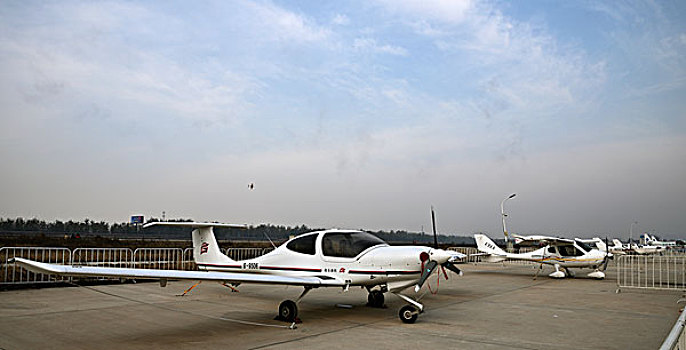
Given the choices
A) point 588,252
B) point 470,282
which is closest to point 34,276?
point 470,282

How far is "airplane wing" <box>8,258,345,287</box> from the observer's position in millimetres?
5527

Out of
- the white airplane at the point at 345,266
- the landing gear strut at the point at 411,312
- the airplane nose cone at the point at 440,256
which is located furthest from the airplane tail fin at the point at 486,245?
the landing gear strut at the point at 411,312

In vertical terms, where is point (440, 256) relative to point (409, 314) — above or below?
above

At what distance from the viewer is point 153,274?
6.61 metres

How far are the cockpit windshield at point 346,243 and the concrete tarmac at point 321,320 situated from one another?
126cm

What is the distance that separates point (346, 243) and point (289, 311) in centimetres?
174

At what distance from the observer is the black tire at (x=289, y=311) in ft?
27.1

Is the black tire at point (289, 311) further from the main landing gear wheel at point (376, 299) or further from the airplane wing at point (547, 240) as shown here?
the airplane wing at point (547, 240)

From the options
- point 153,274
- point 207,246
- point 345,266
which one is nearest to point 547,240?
point 345,266

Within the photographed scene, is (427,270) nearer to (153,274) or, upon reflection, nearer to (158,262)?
(153,274)

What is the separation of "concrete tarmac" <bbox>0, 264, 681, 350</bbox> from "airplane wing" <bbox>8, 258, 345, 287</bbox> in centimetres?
77

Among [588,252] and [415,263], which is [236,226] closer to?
[415,263]

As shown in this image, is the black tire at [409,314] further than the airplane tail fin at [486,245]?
No

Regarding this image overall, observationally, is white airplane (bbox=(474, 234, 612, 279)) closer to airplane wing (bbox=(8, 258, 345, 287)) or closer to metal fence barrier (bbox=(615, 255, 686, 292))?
metal fence barrier (bbox=(615, 255, 686, 292))
